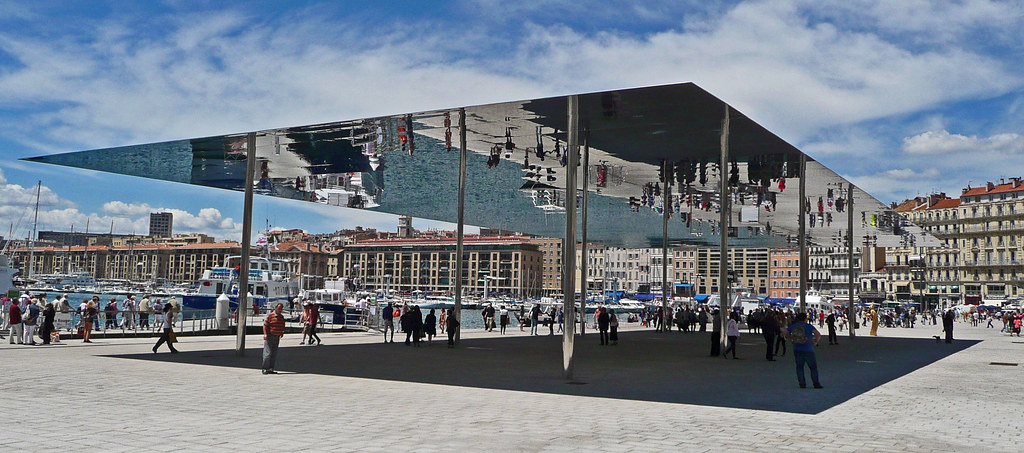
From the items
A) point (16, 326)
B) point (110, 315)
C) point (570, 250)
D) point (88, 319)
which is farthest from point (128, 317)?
point (570, 250)

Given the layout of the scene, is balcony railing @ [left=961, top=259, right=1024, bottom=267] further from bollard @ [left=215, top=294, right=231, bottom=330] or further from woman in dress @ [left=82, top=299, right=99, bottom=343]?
woman in dress @ [left=82, top=299, right=99, bottom=343]

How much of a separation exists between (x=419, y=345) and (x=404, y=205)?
8847 mm

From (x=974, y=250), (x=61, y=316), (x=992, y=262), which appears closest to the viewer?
(x=61, y=316)

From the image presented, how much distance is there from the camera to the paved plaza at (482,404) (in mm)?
8609

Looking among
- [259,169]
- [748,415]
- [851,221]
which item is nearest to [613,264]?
[851,221]

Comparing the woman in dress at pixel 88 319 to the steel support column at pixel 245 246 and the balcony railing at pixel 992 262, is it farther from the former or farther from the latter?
the balcony railing at pixel 992 262

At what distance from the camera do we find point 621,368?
61.2 feet

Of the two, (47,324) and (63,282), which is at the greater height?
(47,324)

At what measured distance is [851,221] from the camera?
34.3m

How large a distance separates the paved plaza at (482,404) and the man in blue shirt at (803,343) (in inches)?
15.0

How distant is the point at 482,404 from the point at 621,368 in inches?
296

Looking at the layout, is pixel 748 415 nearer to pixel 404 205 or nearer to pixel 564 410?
pixel 564 410

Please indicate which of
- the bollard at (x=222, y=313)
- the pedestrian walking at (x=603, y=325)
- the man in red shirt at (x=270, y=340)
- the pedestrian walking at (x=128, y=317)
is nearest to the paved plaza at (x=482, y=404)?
the man in red shirt at (x=270, y=340)

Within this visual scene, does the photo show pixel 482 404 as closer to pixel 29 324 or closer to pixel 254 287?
pixel 29 324
